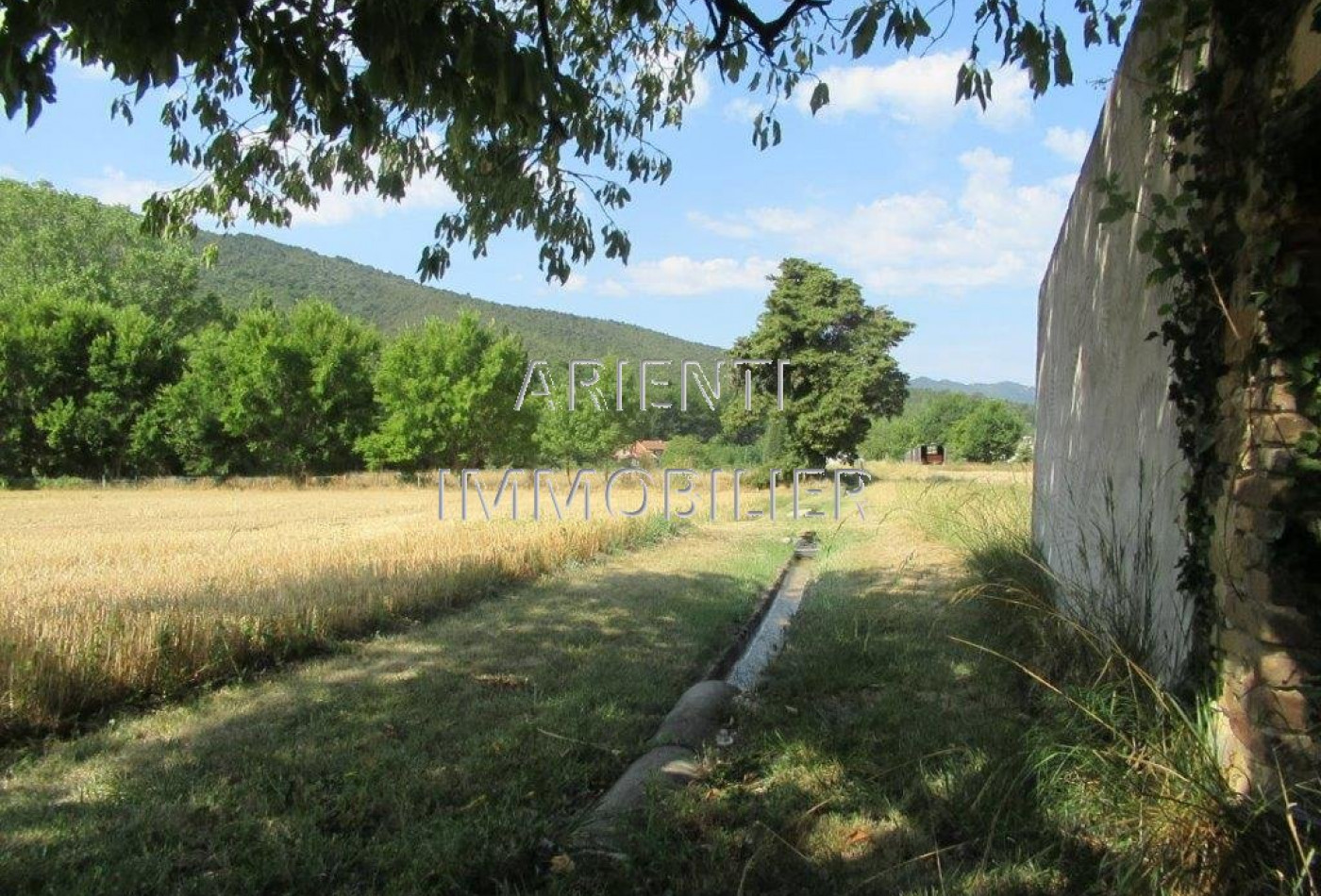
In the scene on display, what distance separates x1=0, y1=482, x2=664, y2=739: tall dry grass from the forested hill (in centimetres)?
7374

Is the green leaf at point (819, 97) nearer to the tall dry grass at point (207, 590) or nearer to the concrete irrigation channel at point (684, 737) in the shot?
the concrete irrigation channel at point (684, 737)

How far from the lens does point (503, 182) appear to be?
5.88 m

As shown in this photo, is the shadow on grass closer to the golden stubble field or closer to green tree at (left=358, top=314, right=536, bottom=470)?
the golden stubble field

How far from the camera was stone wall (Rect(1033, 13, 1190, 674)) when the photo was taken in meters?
3.86

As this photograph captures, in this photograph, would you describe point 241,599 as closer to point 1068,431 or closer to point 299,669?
point 299,669

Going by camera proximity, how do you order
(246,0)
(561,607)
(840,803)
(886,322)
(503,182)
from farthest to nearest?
(886,322) < (561,607) < (503,182) < (840,803) < (246,0)

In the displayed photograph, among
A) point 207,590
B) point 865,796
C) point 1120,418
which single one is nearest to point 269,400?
point 207,590

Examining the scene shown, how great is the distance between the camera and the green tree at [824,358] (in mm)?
43219

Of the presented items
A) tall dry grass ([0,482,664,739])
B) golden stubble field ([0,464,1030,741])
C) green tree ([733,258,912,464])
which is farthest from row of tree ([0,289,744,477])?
tall dry grass ([0,482,664,739])

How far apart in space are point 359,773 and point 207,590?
540 centimetres

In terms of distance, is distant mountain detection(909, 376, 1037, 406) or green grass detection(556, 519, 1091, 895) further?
distant mountain detection(909, 376, 1037, 406)

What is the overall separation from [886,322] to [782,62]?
41.8m

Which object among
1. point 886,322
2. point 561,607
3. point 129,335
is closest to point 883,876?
point 561,607

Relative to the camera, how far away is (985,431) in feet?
324
